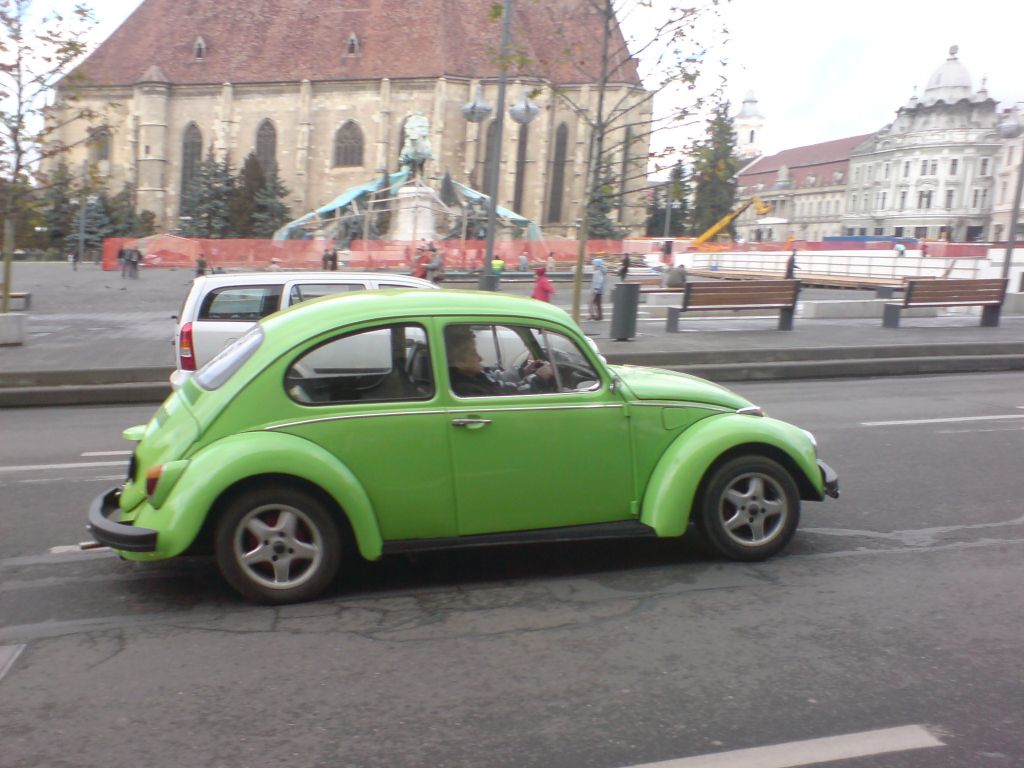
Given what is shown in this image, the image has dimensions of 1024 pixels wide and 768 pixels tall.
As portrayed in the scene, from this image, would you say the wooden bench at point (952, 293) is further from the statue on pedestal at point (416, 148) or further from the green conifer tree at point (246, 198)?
the green conifer tree at point (246, 198)

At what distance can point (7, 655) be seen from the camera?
14.5 feet

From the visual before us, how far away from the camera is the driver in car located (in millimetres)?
5234

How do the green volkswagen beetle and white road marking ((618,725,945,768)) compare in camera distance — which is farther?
the green volkswagen beetle

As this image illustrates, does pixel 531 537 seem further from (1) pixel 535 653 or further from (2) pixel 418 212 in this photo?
(2) pixel 418 212

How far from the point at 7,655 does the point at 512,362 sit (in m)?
2.82

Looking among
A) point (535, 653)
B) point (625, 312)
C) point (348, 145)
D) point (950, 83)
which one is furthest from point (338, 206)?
point (950, 83)

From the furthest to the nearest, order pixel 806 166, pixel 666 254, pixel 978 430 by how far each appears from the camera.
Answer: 1. pixel 806 166
2. pixel 666 254
3. pixel 978 430

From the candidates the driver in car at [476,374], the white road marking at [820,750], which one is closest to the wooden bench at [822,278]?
the driver in car at [476,374]

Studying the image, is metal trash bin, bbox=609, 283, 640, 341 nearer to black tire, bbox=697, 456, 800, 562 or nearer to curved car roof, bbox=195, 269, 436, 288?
curved car roof, bbox=195, 269, 436, 288

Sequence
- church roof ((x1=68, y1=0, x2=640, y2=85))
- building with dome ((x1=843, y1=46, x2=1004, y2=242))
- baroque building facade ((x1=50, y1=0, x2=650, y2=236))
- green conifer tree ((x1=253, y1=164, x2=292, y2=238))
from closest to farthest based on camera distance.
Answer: green conifer tree ((x1=253, y1=164, x2=292, y2=238))
baroque building facade ((x1=50, y1=0, x2=650, y2=236))
church roof ((x1=68, y1=0, x2=640, y2=85))
building with dome ((x1=843, y1=46, x2=1004, y2=242))

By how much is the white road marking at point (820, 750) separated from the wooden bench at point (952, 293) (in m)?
18.0

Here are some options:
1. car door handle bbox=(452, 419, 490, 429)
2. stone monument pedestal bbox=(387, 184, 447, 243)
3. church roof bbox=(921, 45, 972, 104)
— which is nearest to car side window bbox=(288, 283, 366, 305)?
car door handle bbox=(452, 419, 490, 429)

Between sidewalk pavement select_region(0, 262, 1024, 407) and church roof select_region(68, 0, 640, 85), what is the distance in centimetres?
5360

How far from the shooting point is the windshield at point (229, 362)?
5180mm
